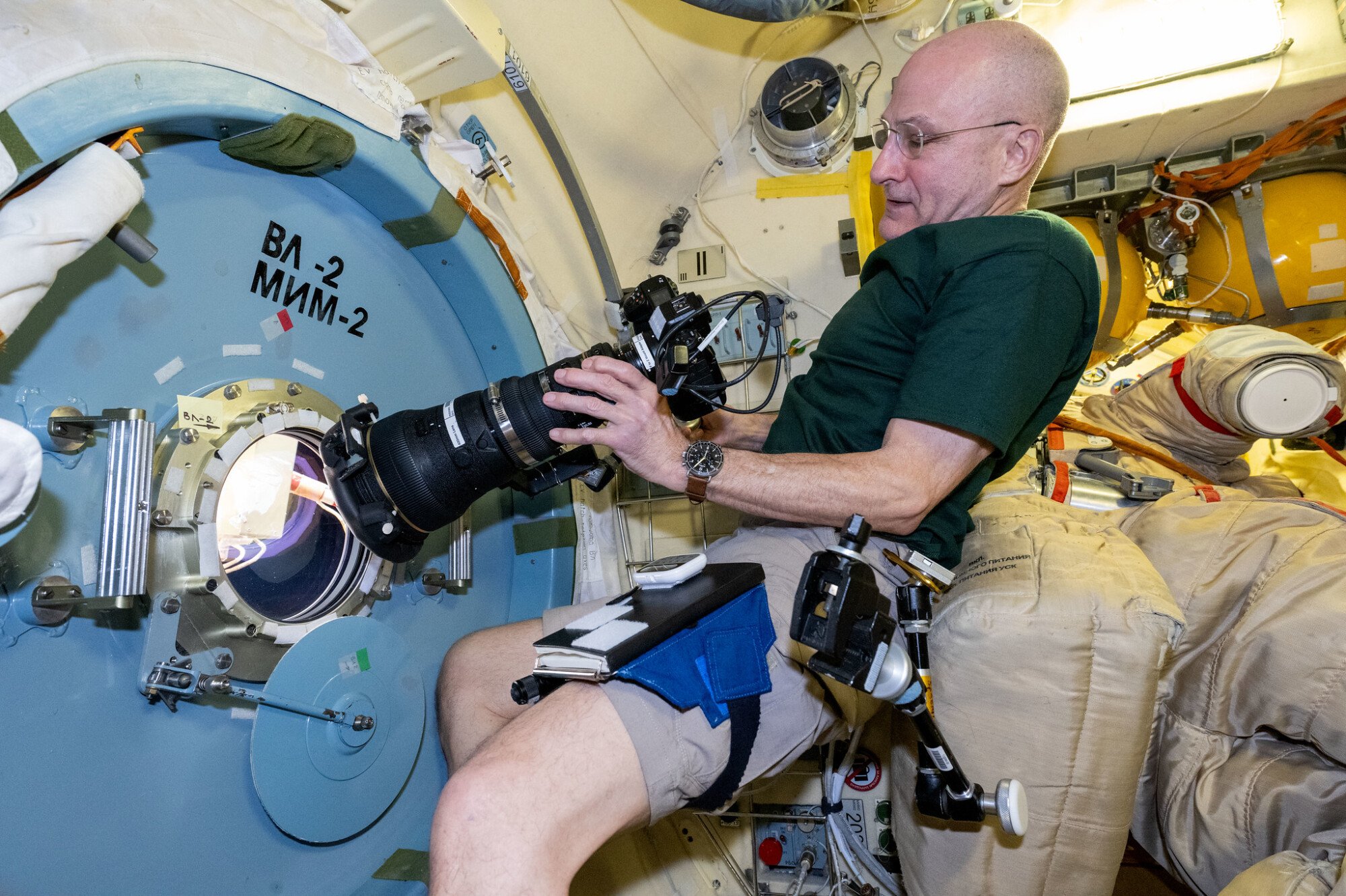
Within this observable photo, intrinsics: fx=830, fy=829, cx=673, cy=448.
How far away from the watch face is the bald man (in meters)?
0.01

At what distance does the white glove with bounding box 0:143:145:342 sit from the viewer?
0.94 meters

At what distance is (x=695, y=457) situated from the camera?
1.39 meters

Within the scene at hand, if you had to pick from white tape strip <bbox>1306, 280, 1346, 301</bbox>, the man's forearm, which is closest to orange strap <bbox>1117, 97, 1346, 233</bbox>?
white tape strip <bbox>1306, 280, 1346, 301</bbox>

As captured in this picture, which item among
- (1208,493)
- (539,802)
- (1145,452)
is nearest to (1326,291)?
(1145,452)

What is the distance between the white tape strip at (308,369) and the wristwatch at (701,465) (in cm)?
72

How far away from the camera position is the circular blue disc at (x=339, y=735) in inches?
51.9

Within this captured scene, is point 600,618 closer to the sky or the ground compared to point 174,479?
closer to the ground

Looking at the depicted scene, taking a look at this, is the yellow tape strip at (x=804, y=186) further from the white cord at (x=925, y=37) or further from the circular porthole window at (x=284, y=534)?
the circular porthole window at (x=284, y=534)

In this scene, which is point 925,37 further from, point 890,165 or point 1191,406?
point 1191,406

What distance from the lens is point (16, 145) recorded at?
99 centimetres

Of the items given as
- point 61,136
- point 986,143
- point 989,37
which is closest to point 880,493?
point 986,143

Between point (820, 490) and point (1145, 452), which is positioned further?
point (1145, 452)

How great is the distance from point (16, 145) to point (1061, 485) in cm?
205

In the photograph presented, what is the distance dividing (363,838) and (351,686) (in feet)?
0.99
